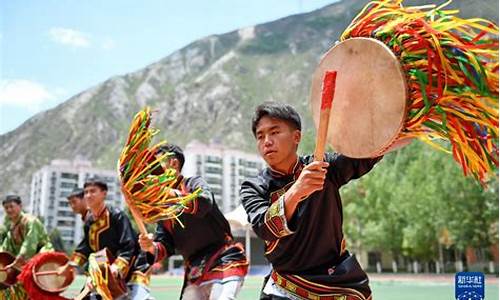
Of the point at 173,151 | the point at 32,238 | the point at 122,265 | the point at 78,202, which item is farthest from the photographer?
the point at 32,238

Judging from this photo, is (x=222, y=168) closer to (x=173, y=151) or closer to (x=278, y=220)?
(x=173, y=151)

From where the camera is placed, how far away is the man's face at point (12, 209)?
20.3 feet

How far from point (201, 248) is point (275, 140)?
71.7 inches

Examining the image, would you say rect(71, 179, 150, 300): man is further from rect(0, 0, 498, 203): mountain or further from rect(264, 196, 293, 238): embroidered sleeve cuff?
rect(0, 0, 498, 203): mountain

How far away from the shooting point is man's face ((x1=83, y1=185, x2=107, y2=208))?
15.8 feet

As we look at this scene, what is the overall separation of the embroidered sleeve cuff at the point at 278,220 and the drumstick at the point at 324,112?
0.72 feet

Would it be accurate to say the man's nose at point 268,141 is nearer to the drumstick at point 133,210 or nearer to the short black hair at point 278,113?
the short black hair at point 278,113

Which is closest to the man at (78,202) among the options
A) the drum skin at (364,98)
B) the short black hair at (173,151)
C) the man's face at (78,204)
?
the man's face at (78,204)

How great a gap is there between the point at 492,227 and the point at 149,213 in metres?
22.9

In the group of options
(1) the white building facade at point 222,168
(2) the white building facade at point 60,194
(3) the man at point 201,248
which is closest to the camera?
(3) the man at point 201,248

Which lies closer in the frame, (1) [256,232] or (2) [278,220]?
(2) [278,220]

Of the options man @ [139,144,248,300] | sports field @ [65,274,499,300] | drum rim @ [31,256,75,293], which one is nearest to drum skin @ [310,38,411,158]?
man @ [139,144,248,300]

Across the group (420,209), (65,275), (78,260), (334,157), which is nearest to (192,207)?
(334,157)

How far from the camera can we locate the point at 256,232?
89.7 inches
